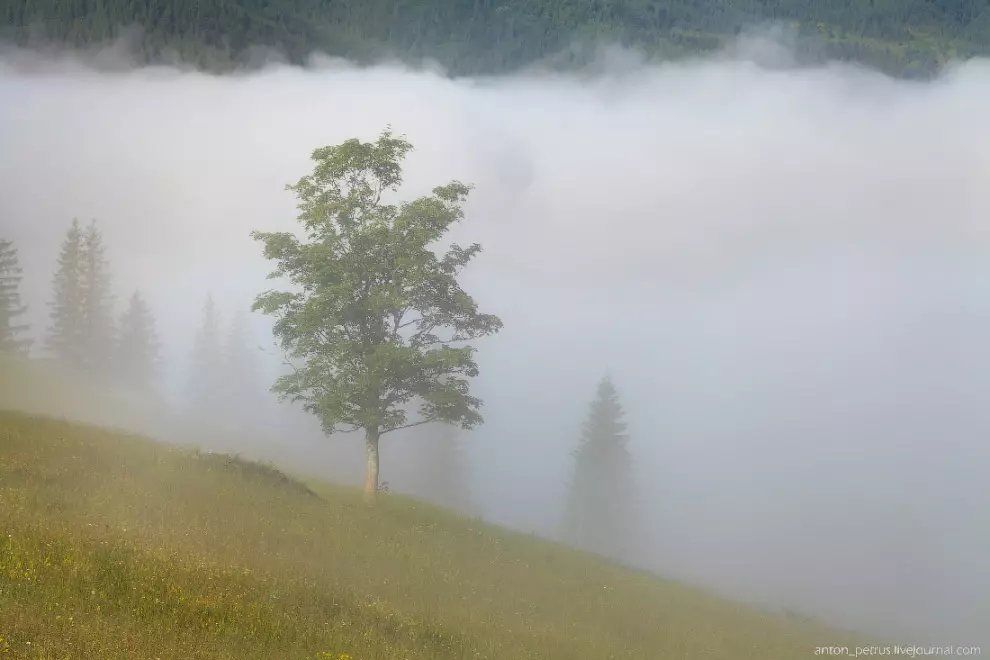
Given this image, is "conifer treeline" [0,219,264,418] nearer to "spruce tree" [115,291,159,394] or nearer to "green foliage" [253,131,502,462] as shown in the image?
"spruce tree" [115,291,159,394]

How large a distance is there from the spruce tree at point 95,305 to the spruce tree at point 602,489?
45.5m

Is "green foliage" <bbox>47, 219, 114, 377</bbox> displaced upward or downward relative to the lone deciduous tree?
upward

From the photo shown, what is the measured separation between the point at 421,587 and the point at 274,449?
56766 millimetres

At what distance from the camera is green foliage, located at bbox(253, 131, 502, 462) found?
965 inches

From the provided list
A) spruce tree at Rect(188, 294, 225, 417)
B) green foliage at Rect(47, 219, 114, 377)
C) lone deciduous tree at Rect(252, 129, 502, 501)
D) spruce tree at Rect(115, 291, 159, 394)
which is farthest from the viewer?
spruce tree at Rect(188, 294, 225, 417)

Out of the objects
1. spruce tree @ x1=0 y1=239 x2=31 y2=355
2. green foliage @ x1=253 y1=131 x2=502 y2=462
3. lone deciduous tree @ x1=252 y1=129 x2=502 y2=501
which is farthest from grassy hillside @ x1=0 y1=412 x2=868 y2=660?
spruce tree @ x1=0 y1=239 x2=31 y2=355

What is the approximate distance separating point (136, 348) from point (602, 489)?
5002 cm

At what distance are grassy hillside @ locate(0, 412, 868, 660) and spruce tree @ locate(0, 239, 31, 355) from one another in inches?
1534

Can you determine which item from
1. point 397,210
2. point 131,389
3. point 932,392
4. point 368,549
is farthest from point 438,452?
point 932,392

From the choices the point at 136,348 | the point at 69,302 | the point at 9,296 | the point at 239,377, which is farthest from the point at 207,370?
the point at 9,296

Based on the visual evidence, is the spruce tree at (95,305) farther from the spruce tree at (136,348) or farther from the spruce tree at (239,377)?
the spruce tree at (239,377)

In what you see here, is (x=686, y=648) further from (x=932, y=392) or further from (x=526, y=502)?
(x=932, y=392)

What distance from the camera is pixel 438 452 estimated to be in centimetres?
6328

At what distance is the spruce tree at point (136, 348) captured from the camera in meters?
A: 71.2
